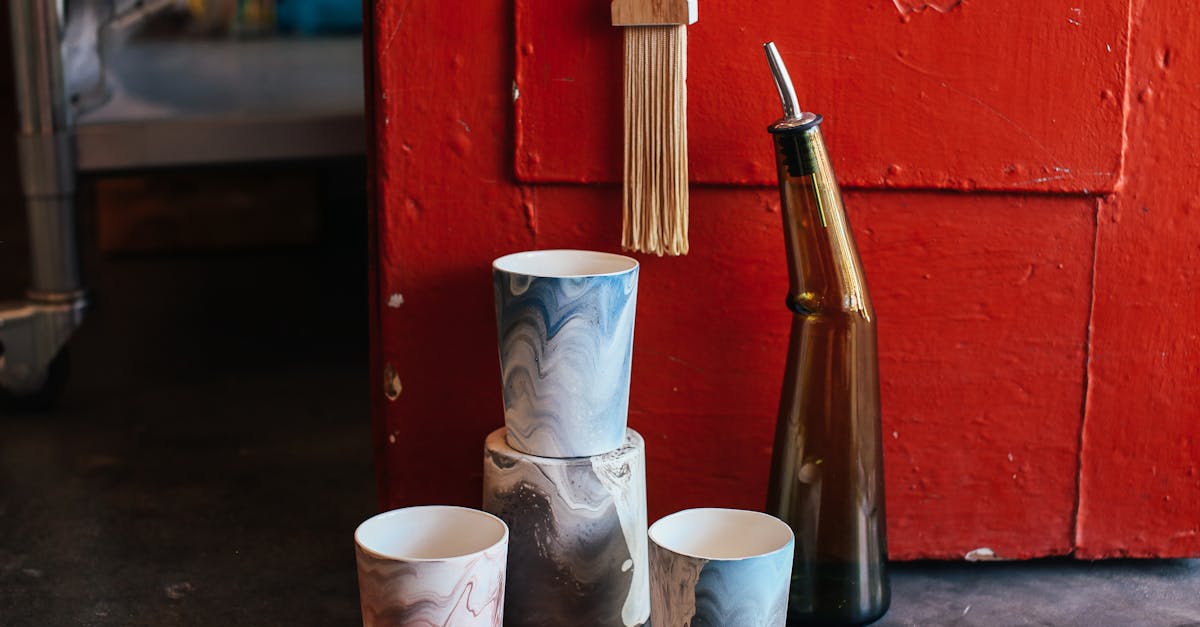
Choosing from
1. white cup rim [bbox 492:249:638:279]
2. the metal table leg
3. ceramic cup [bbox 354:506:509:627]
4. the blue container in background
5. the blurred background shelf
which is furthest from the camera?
the blue container in background

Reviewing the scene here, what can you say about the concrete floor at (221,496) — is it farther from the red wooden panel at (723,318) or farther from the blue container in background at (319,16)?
the blue container in background at (319,16)

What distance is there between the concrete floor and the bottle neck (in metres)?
0.32

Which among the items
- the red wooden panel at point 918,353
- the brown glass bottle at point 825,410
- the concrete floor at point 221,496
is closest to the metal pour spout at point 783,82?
the brown glass bottle at point 825,410

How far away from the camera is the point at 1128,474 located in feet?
3.73

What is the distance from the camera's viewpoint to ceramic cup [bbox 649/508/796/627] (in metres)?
0.86

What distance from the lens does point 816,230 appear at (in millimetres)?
989

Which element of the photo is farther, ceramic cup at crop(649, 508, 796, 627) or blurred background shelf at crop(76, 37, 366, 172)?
blurred background shelf at crop(76, 37, 366, 172)

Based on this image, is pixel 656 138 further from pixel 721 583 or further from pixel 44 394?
pixel 44 394

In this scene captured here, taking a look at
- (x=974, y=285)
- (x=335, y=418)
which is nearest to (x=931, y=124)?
(x=974, y=285)

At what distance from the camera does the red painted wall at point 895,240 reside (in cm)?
105

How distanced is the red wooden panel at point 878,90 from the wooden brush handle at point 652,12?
1.2 inches

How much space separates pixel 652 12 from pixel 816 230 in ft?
0.79

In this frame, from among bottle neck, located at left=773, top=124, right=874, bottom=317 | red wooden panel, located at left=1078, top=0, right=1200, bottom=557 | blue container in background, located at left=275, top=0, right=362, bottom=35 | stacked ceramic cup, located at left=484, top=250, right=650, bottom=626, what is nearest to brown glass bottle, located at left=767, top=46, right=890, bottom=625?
bottle neck, located at left=773, top=124, right=874, bottom=317

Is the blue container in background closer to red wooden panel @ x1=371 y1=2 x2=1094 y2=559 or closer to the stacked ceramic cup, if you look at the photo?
red wooden panel @ x1=371 y1=2 x2=1094 y2=559
